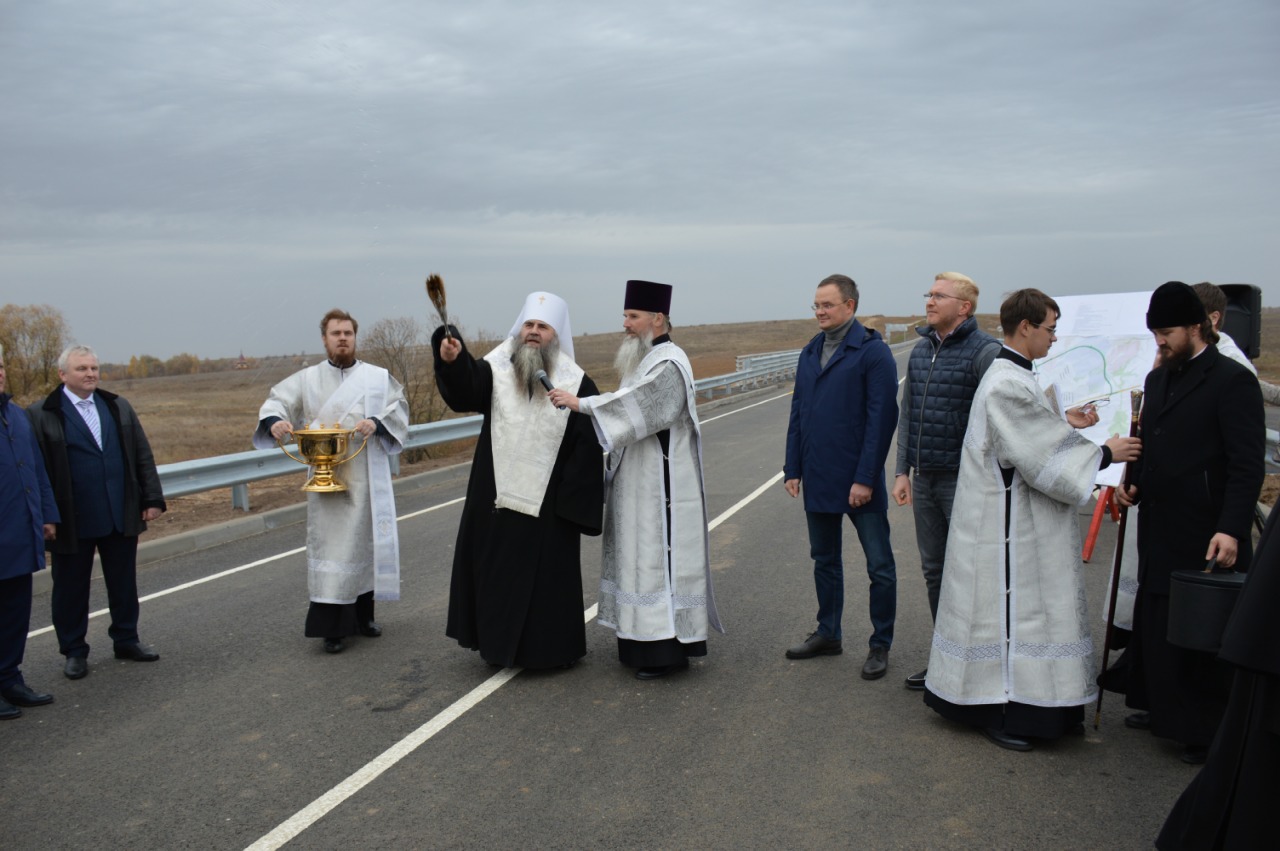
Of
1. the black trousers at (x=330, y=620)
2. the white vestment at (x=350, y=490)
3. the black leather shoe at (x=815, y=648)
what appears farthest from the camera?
the white vestment at (x=350, y=490)

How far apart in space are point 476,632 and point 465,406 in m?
1.33

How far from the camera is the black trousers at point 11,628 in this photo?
5.38 m

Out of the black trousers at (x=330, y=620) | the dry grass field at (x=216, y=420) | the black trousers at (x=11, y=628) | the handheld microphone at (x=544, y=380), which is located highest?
the handheld microphone at (x=544, y=380)

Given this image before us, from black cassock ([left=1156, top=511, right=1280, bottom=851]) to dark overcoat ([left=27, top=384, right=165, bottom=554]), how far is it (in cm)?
567

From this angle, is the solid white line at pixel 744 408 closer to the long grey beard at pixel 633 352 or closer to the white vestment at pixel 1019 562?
the long grey beard at pixel 633 352

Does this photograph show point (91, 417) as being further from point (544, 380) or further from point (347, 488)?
point (544, 380)

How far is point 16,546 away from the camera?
5.33m

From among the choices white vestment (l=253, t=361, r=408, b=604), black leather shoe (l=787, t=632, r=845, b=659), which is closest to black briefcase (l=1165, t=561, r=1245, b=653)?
black leather shoe (l=787, t=632, r=845, b=659)

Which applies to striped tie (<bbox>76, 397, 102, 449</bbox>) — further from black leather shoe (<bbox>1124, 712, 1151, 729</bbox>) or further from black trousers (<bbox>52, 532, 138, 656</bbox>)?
black leather shoe (<bbox>1124, 712, 1151, 729</bbox>)

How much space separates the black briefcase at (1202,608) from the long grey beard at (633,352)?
3.04 meters

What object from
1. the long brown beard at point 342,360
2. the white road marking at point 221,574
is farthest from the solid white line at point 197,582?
the long brown beard at point 342,360

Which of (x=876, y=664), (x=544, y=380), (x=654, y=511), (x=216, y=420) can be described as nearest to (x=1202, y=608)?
(x=876, y=664)

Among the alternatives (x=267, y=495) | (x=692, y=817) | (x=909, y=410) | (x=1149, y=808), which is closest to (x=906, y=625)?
(x=909, y=410)

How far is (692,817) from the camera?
3.94 metres
